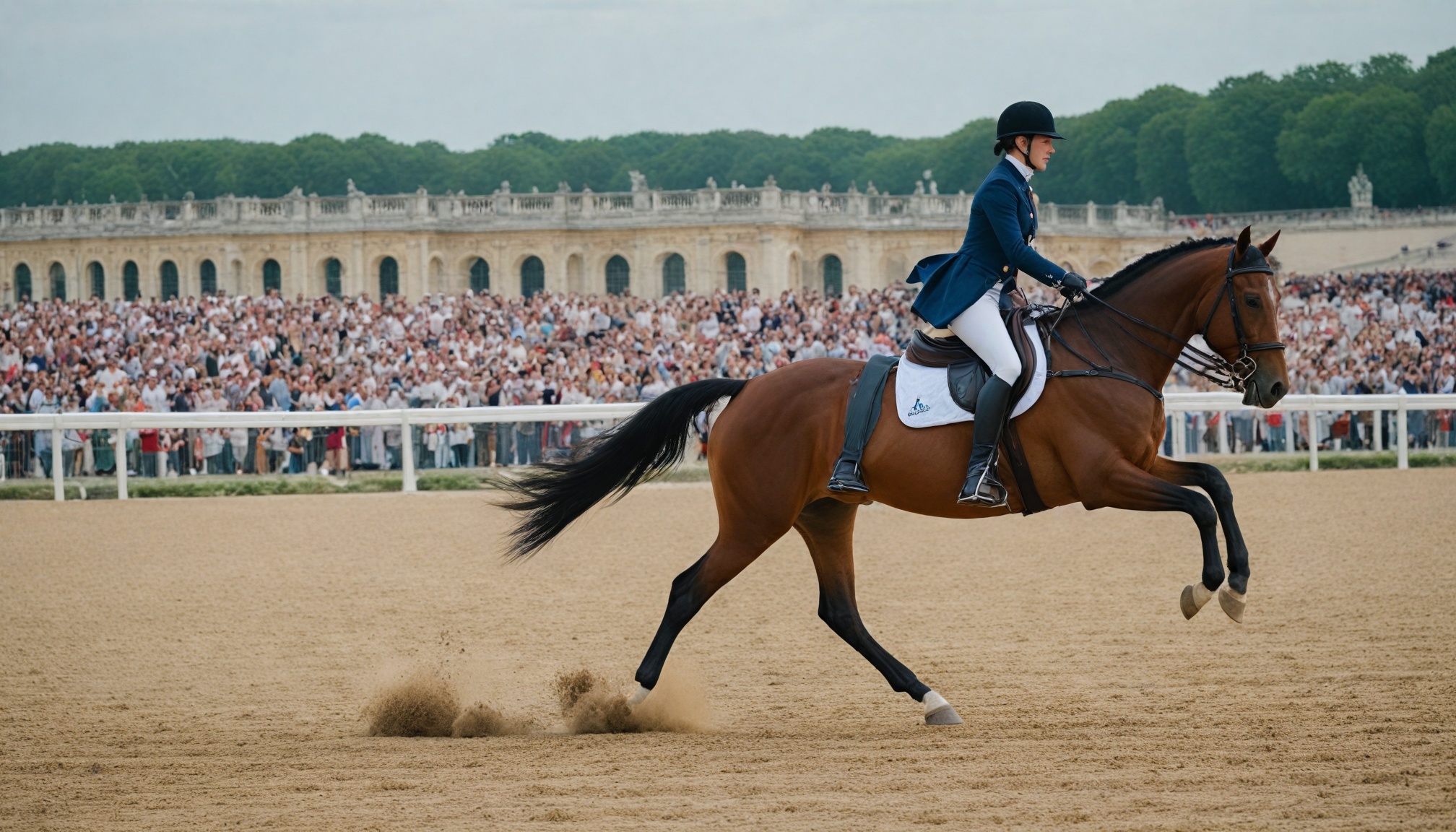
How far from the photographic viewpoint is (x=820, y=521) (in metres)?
7.08

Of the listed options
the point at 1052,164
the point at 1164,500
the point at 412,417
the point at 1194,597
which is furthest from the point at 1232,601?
the point at 1052,164

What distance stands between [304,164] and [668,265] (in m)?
37.2

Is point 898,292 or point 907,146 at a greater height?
point 907,146

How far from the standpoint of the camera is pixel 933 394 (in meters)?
6.61

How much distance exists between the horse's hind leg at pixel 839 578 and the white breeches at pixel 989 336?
962 mm

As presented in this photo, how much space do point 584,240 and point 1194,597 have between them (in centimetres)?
5174

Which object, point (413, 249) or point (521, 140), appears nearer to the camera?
point (413, 249)

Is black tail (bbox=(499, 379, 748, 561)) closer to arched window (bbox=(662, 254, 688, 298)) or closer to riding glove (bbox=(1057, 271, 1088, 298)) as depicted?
riding glove (bbox=(1057, 271, 1088, 298))

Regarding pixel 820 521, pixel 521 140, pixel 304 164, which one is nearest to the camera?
pixel 820 521

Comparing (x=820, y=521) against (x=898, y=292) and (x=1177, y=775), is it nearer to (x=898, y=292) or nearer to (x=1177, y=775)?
(x=1177, y=775)

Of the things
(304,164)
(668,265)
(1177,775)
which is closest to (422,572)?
(1177,775)

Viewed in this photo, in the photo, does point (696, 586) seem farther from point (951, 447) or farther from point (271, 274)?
point (271, 274)

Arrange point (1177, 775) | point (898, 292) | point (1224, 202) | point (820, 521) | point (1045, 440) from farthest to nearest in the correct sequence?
1. point (1224, 202)
2. point (898, 292)
3. point (820, 521)
4. point (1045, 440)
5. point (1177, 775)

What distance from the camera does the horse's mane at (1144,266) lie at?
671 cm
